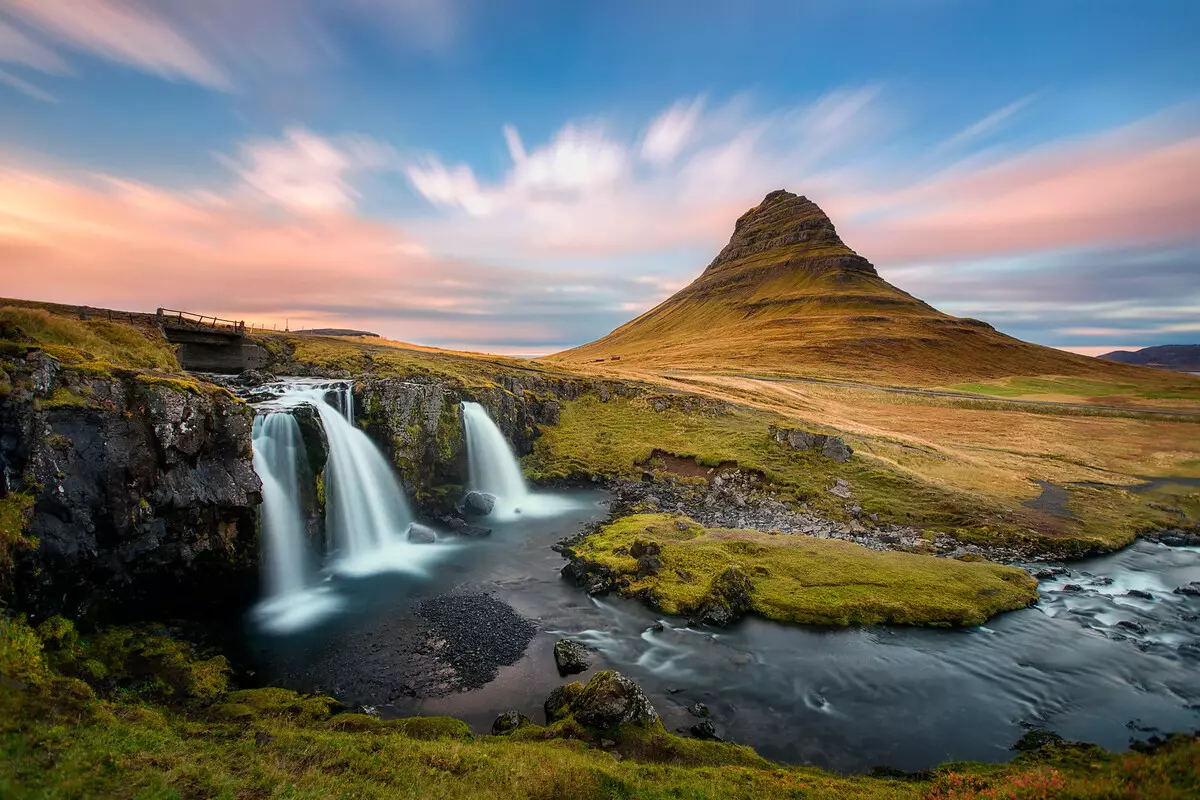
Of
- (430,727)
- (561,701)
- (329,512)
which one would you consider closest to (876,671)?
(561,701)

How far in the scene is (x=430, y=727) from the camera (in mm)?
15633

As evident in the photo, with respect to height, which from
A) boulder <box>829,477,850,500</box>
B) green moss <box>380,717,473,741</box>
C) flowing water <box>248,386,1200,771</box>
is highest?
boulder <box>829,477,850,500</box>

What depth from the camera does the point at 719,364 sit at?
133875 mm

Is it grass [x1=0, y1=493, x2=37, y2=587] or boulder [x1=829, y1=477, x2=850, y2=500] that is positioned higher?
grass [x1=0, y1=493, x2=37, y2=587]

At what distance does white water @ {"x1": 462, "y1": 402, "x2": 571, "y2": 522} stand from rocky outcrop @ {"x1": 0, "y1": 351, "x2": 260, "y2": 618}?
764 inches

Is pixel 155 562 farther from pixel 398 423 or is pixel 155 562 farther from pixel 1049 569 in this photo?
pixel 1049 569

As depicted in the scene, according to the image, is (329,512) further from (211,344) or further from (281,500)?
(211,344)

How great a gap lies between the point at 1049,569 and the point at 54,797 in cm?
4206

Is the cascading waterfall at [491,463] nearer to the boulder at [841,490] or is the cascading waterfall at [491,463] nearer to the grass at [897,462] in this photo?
the grass at [897,462]

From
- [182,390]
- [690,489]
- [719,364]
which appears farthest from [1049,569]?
[719,364]

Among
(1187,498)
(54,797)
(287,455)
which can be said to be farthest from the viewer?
(1187,498)

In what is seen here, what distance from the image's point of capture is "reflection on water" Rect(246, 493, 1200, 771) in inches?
670

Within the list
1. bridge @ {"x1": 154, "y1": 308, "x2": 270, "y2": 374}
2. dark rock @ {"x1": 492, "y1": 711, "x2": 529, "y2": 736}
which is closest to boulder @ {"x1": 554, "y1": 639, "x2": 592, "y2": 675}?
dark rock @ {"x1": 492, "y1": 711, "x2": 529, "y2": 736}

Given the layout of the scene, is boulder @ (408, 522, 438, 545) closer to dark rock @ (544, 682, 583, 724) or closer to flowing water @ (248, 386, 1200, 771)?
flowing water @ (248, 386, 1200, 771)
